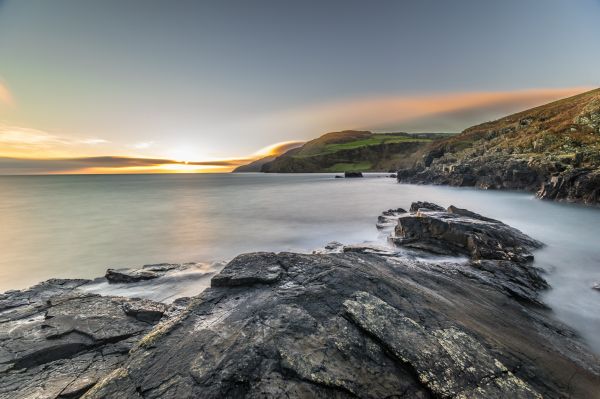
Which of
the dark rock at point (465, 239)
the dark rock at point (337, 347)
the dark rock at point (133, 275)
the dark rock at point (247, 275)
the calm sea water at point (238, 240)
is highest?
the dark rock at point (247, 275)

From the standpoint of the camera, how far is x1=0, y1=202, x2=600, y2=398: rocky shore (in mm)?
3732

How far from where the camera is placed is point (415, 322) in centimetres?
475

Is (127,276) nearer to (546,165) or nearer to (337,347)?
(337,347)

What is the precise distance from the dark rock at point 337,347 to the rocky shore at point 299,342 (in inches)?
0.7

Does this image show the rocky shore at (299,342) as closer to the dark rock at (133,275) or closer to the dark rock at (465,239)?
the dark rock at (133,275)

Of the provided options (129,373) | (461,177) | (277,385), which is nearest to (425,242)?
(277,385)

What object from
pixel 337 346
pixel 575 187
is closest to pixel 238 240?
pixel 337 346

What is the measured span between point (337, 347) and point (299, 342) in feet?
1.81

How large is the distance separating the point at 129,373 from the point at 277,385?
208cm

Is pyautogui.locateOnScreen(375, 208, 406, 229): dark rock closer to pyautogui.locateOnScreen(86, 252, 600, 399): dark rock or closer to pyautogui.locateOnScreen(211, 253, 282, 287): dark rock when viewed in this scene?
pyautogui.locateOnScreen(86, 252, 600, 399): dark rock

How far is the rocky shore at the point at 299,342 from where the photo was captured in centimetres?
373

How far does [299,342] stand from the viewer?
421 centimetres

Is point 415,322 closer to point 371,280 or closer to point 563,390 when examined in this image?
point 371,280

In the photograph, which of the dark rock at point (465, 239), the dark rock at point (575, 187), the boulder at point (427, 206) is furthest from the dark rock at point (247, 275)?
the dark rock at point (575, 187)
